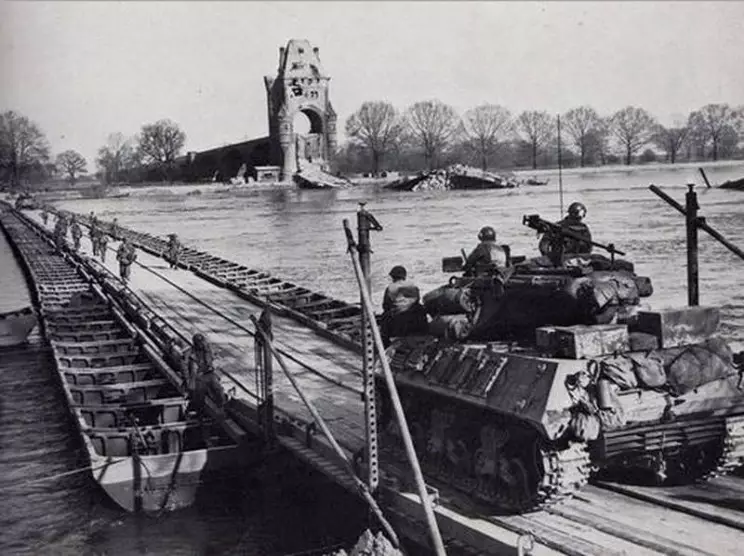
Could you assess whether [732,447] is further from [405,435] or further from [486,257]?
[405,435]

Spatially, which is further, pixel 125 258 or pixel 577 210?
pixel 125 258

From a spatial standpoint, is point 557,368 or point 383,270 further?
point 383,270

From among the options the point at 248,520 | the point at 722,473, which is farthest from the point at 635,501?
the point at 248,520

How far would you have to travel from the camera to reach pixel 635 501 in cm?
948

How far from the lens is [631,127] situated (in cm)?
3825

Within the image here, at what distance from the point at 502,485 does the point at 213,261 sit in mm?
28950

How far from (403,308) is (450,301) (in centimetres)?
76

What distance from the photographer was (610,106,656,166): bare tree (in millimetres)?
36656

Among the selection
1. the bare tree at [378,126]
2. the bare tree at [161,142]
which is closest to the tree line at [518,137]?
the bare tree at [378,126]

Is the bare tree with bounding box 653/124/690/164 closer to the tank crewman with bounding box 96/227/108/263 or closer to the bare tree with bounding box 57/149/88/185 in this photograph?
the tank crewman with bounding box 96/227/108/263

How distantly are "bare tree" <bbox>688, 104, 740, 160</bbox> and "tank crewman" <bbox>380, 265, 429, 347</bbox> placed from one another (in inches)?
468

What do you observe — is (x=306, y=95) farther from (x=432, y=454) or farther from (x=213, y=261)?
(x=432, y=454)

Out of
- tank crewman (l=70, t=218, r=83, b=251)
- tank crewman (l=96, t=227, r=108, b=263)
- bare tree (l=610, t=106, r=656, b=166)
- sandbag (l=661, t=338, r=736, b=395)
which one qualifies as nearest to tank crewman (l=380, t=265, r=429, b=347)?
sandbag (l=661, t=338, r=736, b=395)

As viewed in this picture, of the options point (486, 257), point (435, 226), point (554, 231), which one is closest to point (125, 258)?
point (486, 257)
